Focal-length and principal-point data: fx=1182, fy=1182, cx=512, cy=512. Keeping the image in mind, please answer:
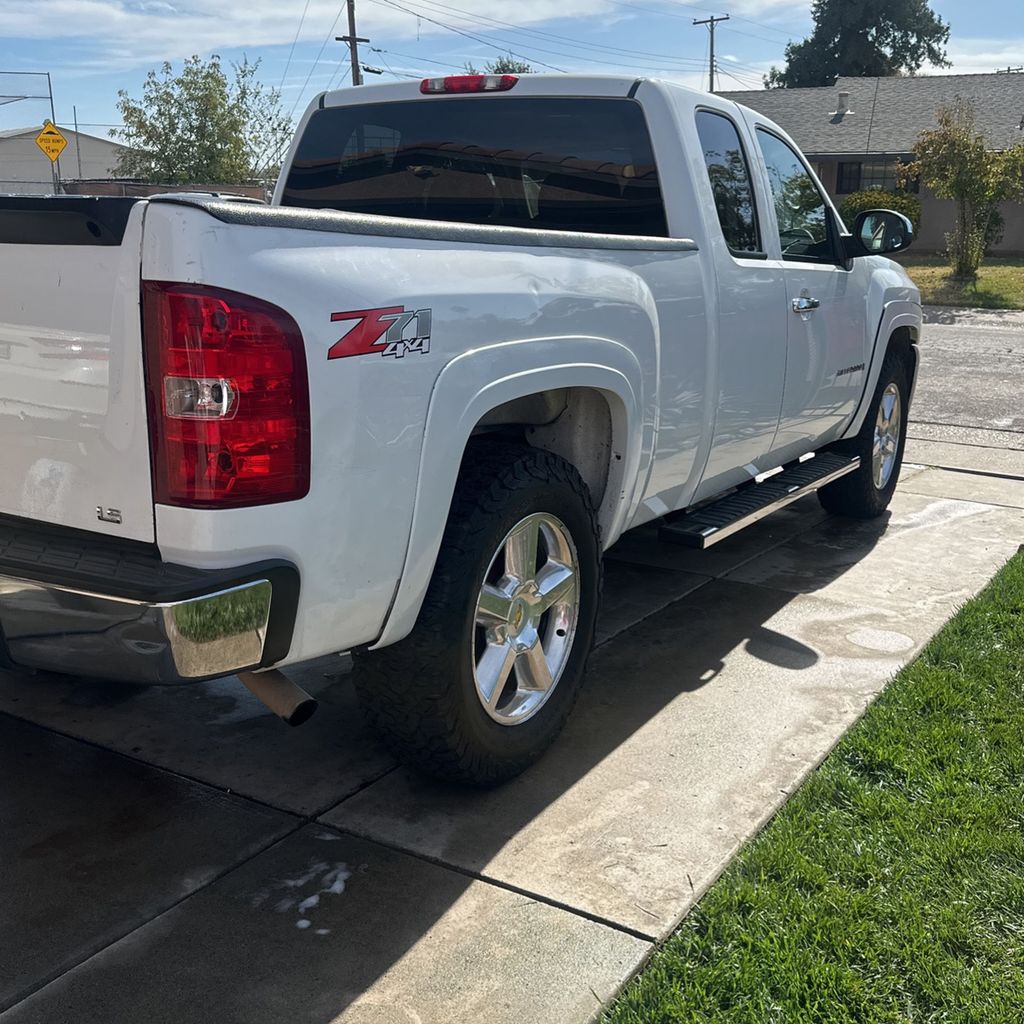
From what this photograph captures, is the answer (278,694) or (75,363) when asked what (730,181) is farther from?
(75,363)

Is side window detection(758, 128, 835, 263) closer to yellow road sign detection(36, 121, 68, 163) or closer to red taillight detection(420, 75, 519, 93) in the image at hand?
red taillight detection(420, 75, 519, 93)

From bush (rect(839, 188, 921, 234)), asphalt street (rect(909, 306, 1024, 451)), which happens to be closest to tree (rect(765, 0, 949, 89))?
bush (rect(839, 188, 921, 234))

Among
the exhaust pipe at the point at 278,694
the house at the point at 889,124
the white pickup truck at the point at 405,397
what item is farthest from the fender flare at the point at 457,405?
the house at the point at 889,124

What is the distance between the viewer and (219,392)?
2.51 meters

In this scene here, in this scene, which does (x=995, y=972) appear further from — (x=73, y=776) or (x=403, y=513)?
(x=73, y=776)

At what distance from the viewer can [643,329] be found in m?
3.83

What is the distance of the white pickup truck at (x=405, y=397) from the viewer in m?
2.53

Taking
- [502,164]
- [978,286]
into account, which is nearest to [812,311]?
[502,164]

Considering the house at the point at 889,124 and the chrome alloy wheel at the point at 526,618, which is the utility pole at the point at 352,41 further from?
the chrome alloy wheel at the point at 526,618

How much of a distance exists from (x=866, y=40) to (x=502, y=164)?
7284cm

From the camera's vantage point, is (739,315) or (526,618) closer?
(526,618)

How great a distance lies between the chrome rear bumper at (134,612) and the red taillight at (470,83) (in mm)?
2678

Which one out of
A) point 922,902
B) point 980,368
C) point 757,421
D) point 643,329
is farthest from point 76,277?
point 980,368

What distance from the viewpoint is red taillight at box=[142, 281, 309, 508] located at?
97.5 inches
